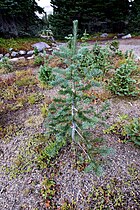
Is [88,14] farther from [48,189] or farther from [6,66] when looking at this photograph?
[48,189]

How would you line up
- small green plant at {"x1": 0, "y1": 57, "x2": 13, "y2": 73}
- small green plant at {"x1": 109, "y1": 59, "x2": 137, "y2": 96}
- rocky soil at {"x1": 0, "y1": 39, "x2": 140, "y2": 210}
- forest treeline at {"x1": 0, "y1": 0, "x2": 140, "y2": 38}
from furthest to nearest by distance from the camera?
forest treeline at {"x1": 0, "y1": 0, "x2": 140, "y2": 38} < small green plant at {"x1": 0, "y1": 57, "x2": 13, "y2": 73} < small green plant at {"x1": 109, "y1": 59, "x2": 137, "y2": 96} < rocky soil at {"x1": 0, "y1": 39, "x2": 140, "y2": 210}

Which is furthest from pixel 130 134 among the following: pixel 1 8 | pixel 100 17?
pixel 100 17

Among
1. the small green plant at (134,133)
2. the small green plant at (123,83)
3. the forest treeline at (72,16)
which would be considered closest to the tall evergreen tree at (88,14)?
the forest treeline at (72,16)

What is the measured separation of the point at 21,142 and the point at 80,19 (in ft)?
31.6

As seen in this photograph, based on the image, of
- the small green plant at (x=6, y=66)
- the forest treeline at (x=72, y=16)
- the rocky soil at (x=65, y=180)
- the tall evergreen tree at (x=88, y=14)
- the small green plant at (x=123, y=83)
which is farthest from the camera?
the tall evergreen tree at (x=88, y=14)

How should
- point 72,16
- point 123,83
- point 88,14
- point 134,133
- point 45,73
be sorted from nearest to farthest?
1. point 134,133
2. point 123,83
3. point 45,73
4. point 72,16
5. point 88,14

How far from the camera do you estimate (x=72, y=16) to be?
10117mm

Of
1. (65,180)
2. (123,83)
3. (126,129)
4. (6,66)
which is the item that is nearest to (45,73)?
(123,83)

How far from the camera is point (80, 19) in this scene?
10.6m

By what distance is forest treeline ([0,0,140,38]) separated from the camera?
973 cm

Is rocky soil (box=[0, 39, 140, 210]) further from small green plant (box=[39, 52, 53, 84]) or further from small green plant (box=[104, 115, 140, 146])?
small green plant (box=[39, 52, 53, 84])

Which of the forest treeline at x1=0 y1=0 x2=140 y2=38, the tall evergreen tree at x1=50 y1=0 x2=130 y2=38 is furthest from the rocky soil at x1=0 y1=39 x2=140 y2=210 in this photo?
the tall evergreen tree at x1=50 y1=0 x2=130 y2=38

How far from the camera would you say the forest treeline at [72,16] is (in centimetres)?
973

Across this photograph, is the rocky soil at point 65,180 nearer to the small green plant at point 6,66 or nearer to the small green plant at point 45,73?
the small green plant at point 45,73
